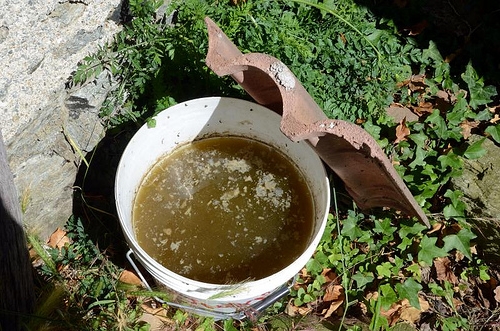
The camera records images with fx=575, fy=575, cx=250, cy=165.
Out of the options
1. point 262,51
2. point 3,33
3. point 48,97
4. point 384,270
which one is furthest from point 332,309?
point 3,33

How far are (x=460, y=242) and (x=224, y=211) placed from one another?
47.1 inches

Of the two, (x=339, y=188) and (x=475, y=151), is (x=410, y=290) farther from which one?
(x=475, y=151)

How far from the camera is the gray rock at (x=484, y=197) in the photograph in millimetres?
2953

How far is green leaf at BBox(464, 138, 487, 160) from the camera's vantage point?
302 cm

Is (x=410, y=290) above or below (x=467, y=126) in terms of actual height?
below

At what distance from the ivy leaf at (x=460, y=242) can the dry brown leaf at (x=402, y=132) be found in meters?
0.59

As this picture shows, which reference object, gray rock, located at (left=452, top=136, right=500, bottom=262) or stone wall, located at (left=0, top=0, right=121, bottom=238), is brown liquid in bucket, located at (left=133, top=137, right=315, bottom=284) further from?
gray rock, located at (left=452, top=136, right=500, bottom=262)

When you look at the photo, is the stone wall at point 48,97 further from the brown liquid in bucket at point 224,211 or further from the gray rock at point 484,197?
the gray rock at point 484,197

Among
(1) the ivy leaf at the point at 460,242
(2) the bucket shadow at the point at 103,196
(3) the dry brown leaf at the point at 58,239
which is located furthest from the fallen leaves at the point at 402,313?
(3) the dry brown leaf at the point at 58,239

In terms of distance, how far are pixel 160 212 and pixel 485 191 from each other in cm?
168

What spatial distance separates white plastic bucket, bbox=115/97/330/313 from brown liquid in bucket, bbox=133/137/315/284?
0.18ft

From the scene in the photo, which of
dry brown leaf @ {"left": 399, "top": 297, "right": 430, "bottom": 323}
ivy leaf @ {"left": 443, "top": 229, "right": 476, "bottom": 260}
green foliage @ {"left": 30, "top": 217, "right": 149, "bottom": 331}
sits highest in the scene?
ivy leaf @ {"left": 443, "top": 229, "right": 476, "bottom": 260}

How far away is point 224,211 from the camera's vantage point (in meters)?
2.73

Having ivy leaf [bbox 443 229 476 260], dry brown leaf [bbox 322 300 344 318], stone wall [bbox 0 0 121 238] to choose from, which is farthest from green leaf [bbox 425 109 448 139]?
stone wall [bbox 0 0 121 238]
